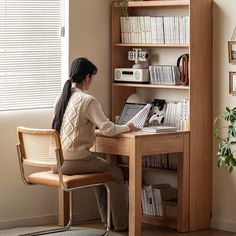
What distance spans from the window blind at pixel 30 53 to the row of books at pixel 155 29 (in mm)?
582

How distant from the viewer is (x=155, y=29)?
6.30m

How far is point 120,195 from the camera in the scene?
609 centimetres

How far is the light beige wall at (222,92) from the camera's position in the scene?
6059mm

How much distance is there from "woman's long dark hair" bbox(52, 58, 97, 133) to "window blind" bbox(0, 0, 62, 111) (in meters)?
0.42

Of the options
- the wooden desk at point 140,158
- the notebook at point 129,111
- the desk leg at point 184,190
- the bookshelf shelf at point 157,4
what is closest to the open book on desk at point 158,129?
the wooden desk at point 140,158

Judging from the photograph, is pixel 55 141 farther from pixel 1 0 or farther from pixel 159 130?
pixel 1 0

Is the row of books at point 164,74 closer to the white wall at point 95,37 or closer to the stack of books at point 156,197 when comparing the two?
the white wall at point 95,37

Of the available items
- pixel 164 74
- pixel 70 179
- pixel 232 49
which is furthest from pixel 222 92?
pixel 70 179

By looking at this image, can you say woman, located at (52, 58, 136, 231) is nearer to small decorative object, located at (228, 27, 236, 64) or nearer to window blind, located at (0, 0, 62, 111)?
window blind, located at (0, 0, 62, 111)

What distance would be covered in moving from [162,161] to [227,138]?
0.70m

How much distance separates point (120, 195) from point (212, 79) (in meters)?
1.16

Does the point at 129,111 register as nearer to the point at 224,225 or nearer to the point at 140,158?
the point at 140,158

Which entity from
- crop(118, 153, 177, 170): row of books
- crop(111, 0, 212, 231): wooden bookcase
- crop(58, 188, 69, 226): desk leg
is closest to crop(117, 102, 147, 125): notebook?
crop(111, 0, 212, 231): wooden bookcase

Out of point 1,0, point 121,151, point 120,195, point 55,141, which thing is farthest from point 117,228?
point 1,0
